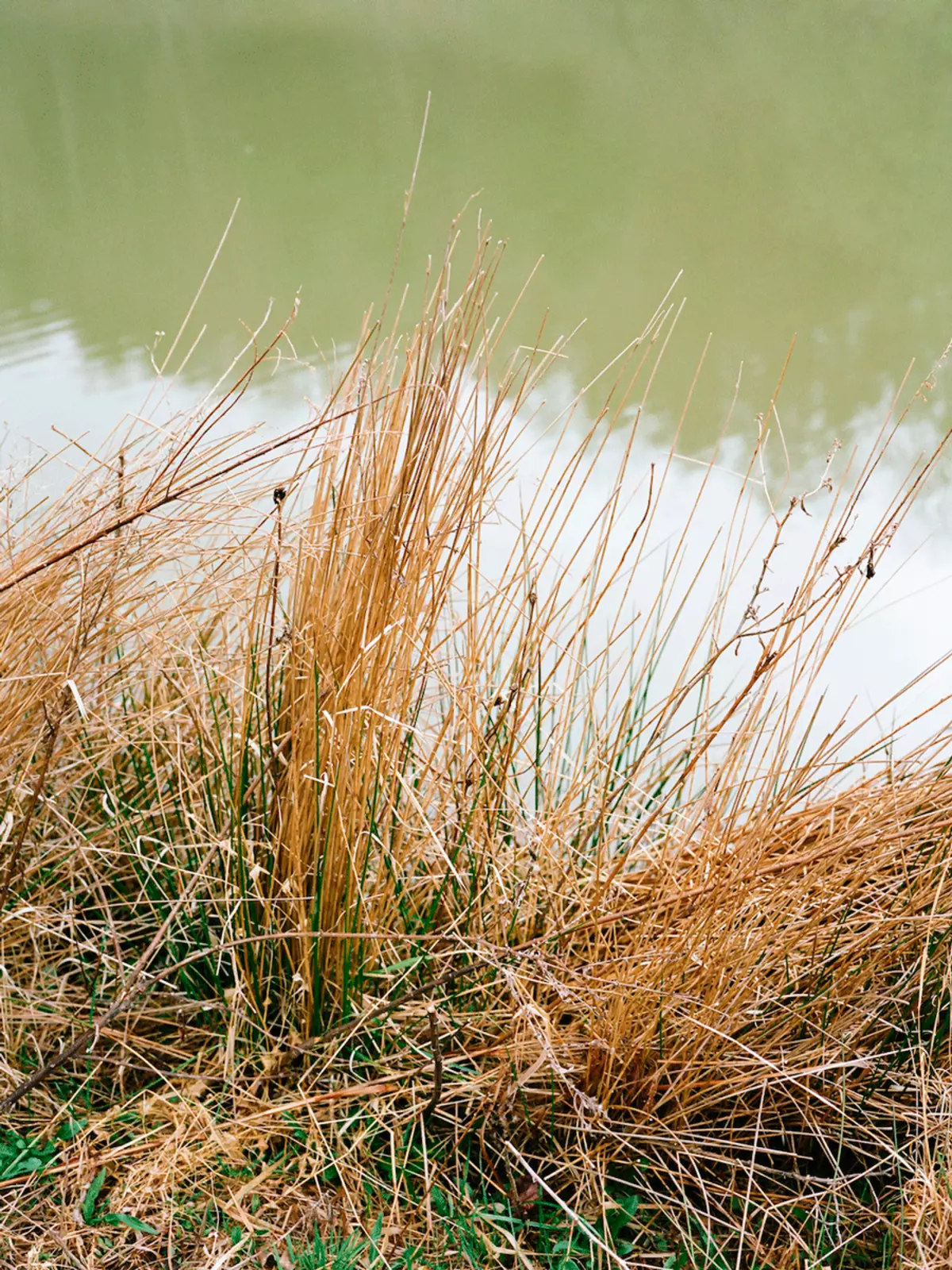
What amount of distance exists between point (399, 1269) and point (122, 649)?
2.72ft

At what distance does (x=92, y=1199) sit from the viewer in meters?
1.06

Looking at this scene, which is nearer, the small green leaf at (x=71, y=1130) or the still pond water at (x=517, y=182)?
the small green leaf at (x=71, y=1130)

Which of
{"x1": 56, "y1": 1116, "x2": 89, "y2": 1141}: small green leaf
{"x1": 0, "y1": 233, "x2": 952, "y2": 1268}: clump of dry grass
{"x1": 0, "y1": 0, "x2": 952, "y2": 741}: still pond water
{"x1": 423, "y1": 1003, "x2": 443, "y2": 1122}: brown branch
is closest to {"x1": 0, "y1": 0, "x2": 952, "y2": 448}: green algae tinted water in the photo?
{"x1": 0, "y1": 0, "x2": 952, "y2": 741}: still pond water

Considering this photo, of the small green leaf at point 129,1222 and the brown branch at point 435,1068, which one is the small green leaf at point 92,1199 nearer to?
the small green leaf at point 129,1222

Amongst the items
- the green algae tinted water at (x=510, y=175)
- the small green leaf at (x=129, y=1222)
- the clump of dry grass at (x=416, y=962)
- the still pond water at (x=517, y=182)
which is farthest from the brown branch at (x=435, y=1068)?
the still pond water at (x=517, y=182)

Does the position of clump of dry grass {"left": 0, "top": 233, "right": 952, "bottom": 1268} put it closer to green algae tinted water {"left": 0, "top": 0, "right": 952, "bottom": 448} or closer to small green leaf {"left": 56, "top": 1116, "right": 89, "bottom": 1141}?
small green leaf {"left": 56, "top": 1116, "right": 89, "bottom": 1141}

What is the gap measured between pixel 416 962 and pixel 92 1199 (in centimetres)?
36

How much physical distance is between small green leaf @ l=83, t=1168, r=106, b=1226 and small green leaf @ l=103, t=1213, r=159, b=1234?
1cm

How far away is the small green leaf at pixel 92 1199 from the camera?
3.43ft

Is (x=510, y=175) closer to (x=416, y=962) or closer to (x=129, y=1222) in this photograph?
(x=416, y=962)

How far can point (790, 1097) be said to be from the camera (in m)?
Result: 1.12

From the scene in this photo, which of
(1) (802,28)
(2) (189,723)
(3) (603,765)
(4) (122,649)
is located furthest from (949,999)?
(1) (802,28)

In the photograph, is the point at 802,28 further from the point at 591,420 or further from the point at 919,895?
the point at 919,895

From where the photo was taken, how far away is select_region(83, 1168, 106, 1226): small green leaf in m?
1.05
